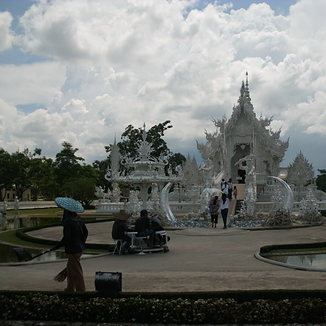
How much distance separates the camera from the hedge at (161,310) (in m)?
7.77

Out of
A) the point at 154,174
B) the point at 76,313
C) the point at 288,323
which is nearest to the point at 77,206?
the point at 76,313

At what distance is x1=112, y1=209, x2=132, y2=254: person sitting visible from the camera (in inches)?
574

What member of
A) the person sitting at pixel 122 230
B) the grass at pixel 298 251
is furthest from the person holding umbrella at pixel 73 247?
the grass at pixel 298 251

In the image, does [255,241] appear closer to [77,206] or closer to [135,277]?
[135,277]

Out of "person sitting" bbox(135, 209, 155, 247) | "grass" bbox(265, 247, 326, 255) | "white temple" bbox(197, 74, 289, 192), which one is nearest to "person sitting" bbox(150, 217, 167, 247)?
"person sitting" bbox(135, 209, 155, 247)

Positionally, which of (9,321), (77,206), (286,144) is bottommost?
(9,321)

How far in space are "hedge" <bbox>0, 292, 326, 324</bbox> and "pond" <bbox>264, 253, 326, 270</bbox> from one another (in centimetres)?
536

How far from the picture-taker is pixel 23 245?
18.2 m

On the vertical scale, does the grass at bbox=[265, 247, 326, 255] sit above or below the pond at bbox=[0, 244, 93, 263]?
above

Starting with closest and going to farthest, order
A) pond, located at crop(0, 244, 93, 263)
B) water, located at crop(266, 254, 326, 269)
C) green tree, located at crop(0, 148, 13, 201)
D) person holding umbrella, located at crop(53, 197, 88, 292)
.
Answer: person holding umbrella, located at crop(53, 197, 88, 292) < water, located at crop(266, 254, 326, 269) < pond, located at crop(0, 244, 93, 263) < green tree, located at crop(0, 148, 13, 201)

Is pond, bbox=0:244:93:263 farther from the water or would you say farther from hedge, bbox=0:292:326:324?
the water

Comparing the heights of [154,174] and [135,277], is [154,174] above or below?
above

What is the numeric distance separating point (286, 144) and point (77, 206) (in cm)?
3930

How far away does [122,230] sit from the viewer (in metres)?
14.8
